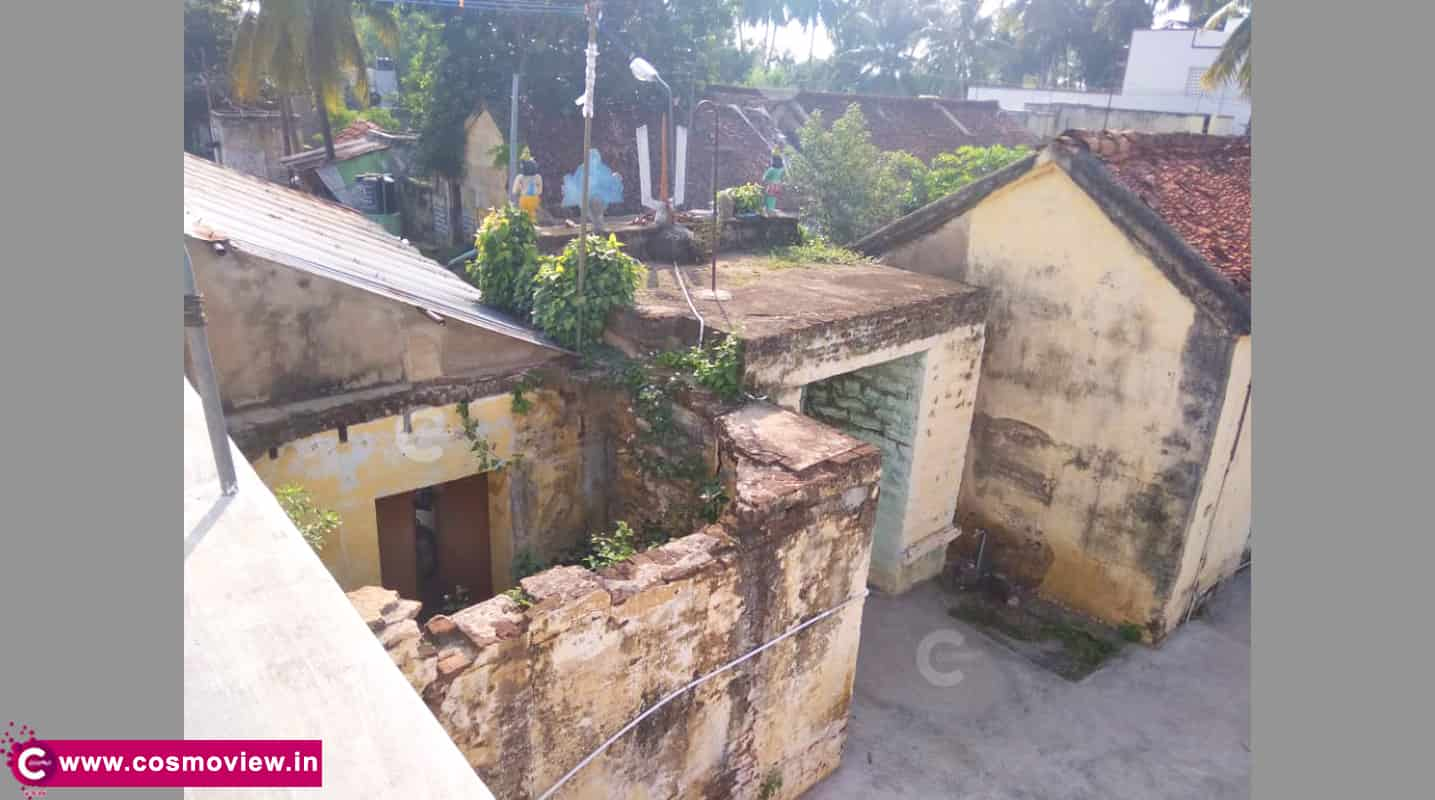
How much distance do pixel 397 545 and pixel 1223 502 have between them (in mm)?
8880

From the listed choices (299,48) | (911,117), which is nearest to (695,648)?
(299,48)

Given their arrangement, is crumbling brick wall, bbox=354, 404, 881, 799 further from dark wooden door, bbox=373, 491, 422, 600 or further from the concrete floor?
dark wooden door, bbox=373, 491, 422, 600

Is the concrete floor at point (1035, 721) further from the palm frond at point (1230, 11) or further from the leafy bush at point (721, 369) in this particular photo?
the palm frond at point (1230, 11)

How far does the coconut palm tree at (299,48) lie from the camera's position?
19.8 m

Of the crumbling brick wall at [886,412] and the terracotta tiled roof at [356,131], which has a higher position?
the terracotta tiled roof at [356,131]

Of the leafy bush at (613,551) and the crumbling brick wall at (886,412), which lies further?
the crumbling brick wall at (886,412)

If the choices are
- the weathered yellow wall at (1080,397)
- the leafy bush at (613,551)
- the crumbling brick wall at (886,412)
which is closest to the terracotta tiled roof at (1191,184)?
the weathered yellow wall at (1080,397)

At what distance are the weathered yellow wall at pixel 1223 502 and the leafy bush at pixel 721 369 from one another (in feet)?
17.0

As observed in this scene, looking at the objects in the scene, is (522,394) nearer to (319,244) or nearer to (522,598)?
(319,244)

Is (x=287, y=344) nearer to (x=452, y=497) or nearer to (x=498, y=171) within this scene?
(x=452, y=497)

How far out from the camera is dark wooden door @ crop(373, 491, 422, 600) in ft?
26.9

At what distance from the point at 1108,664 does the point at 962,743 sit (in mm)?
2373

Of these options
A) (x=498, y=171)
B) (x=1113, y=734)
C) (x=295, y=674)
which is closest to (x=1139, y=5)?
(x=498, y=171)

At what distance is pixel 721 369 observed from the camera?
7836 mm
